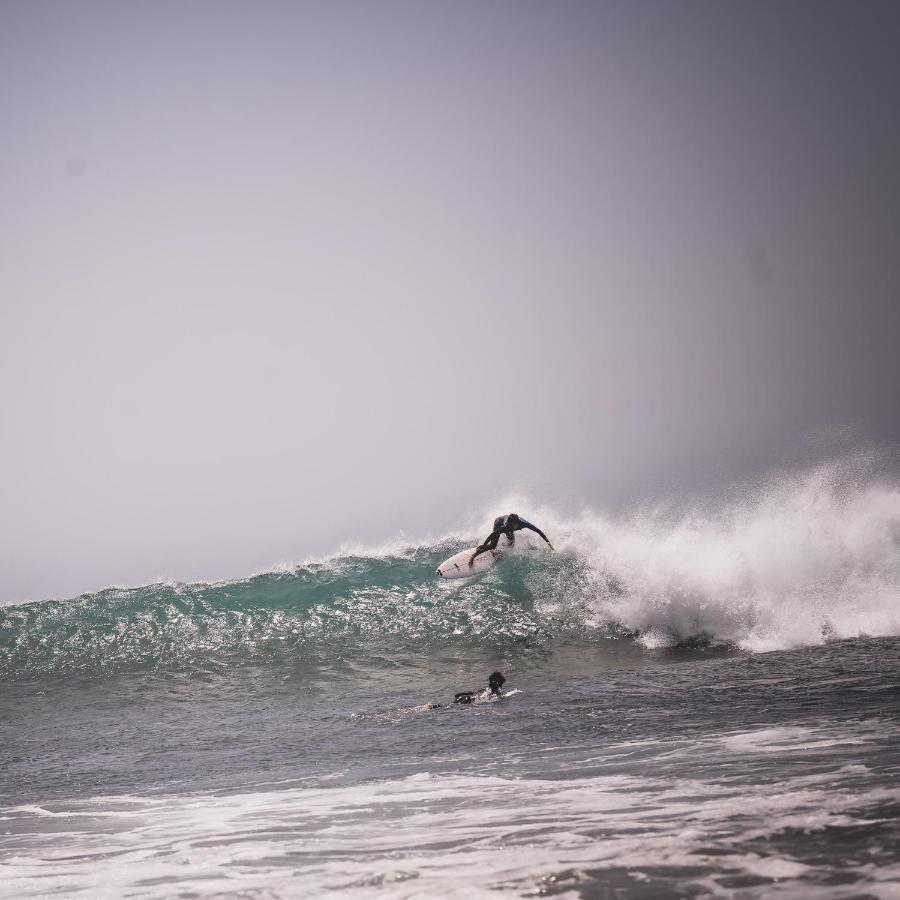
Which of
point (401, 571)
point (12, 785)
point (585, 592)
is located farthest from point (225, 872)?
point (401, 571)

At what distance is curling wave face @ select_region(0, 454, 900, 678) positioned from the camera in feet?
46.9

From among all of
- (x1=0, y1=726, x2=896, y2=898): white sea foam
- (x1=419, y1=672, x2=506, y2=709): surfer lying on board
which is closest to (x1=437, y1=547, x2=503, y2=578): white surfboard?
(x1=419, y1=672, x2=506, y2=709): surfer lying on board

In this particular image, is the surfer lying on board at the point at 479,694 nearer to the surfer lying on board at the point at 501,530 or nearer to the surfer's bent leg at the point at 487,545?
the surfer lying on board at the point at 501,530

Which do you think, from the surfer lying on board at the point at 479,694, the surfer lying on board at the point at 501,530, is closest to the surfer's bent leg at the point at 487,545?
the surfer lying on board at the point at 501,530

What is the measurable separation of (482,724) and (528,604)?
8183mm

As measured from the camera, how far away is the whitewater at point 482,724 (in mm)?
4480

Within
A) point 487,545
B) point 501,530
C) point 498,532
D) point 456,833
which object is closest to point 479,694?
point 456,833

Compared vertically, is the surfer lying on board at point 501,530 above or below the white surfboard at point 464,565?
above

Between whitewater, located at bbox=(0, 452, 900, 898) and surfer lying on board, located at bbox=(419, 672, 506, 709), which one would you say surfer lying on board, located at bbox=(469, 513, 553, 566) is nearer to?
whitewater, located at bbox=(0, 452, 900, 898)

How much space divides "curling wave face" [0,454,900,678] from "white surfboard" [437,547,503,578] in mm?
303

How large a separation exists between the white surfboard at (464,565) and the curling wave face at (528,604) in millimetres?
303

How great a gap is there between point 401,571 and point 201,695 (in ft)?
25.1

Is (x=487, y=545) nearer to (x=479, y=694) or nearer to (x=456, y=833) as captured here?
(x=479, y=694)

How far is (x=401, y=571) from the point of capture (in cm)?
2034
